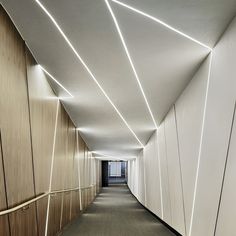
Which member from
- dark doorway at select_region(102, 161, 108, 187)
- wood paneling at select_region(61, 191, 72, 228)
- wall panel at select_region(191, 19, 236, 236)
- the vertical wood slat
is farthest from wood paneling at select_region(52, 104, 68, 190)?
dark doorway at select_region(102, 161, 108, 187)

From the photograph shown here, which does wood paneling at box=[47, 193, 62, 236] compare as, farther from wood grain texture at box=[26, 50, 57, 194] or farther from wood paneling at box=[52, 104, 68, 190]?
wood grain texture at box=[26, 50, 57, 194]

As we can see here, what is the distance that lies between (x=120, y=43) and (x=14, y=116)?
5.46 feet

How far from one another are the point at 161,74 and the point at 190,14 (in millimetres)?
2180

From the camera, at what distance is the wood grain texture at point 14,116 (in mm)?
4250

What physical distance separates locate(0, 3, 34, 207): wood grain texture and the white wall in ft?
8.26

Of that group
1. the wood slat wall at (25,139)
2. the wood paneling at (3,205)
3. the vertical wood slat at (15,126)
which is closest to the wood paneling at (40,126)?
the wood slat wall at (25,139)

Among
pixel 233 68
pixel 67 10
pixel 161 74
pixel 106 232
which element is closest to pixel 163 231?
pixel 106 232

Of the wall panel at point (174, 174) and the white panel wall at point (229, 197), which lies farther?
the wall panel at point (174, 174)

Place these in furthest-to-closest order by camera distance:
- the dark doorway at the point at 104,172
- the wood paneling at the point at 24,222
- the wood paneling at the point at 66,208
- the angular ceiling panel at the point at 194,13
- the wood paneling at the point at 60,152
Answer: the dark doorway at the point at 104,172, the wood paneling at the point at 66,208, the wood paneling at the point at 60,152, the wood paneling at the point at 24,222, the angular ceiling panel at the point at 194,13

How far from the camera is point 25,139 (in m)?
5.18

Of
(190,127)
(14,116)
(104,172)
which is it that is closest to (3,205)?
(14,116)

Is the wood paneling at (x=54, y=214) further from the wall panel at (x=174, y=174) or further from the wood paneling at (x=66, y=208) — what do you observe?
the wall panel at (x=174, y=174)

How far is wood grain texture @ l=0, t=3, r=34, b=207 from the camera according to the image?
425 centimetres

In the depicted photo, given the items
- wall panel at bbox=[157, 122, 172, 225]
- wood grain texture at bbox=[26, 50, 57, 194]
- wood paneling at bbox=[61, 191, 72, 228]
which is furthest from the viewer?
wood paneling at bbox=[61, 191, 72, 228]
